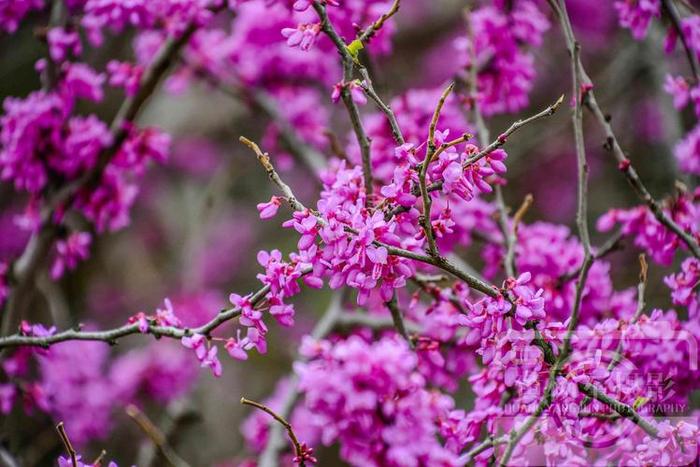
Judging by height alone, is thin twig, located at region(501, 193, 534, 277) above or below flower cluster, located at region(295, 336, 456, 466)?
above

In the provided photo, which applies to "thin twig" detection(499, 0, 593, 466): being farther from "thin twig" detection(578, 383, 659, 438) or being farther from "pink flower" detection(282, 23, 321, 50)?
"pink flower" detection(282, 23, 321, 50)

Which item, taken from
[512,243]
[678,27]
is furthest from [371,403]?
[678,27]

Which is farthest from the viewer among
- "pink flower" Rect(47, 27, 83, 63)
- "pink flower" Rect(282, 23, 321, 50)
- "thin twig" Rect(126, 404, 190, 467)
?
"pink flower" Rect(47, 27, 83, 63)

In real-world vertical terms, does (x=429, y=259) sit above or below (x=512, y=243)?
below

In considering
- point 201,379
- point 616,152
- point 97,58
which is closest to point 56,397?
point 201,379

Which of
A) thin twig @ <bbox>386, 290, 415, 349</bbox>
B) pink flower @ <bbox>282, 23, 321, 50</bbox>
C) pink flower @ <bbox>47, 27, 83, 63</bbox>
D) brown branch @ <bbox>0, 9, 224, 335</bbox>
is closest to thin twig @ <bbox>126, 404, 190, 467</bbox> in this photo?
brown branch @ <bbox>0, 9, 224, 335</bbox>

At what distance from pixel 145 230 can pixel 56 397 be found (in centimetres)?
308

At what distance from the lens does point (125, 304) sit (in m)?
5.60

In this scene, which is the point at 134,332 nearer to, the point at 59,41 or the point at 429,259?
the point at 429,259

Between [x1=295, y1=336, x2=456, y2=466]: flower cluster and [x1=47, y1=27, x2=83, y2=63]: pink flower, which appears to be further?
[x1=47, y1=27, x2=83, y2=63]: pink flower

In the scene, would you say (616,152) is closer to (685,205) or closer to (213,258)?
(685,205)

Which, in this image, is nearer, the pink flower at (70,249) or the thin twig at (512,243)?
the thin twig at (512,243)

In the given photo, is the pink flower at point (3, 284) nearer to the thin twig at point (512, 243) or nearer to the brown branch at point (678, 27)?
the thin twig at point (512, 243)

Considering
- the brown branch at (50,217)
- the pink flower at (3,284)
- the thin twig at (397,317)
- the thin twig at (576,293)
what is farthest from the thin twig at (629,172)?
the pink flower at (3,284)
